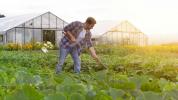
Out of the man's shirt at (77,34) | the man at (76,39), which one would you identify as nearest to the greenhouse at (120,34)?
the man at (76,39)

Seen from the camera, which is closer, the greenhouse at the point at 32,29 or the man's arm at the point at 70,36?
the man's arm at the point at 70,36

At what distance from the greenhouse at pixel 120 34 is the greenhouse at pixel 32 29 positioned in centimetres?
425

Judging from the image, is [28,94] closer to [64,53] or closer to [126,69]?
[64,53]

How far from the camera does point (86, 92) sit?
1.31 metres

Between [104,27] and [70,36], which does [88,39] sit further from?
[104,27]

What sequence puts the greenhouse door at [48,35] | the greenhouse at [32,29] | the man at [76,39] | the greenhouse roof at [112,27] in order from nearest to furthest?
the man at [76,39] → the greenhouse at [32,29] → the greenhouse door at [48,35] → the greenhouse roof at [112,27]

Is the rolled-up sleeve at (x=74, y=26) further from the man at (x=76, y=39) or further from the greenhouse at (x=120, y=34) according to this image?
the greenhouse at (x=120, y=34)

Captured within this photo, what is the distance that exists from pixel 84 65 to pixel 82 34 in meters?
5.49

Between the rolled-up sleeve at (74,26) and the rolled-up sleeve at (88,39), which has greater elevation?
the rolled-up sleeve at (74,26)

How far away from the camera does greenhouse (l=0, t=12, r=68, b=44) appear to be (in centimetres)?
3488

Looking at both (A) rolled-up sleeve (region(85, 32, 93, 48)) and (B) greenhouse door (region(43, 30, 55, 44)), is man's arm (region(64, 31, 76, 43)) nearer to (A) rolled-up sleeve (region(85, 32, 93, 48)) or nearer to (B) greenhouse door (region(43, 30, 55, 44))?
(A) rolled-up sleeve (region(85, 32, 93, 48))

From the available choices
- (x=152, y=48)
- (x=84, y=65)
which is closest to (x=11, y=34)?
(x=152, y=48)

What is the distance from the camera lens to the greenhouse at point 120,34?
1581 inches

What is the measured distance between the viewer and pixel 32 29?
35875 millimetres
